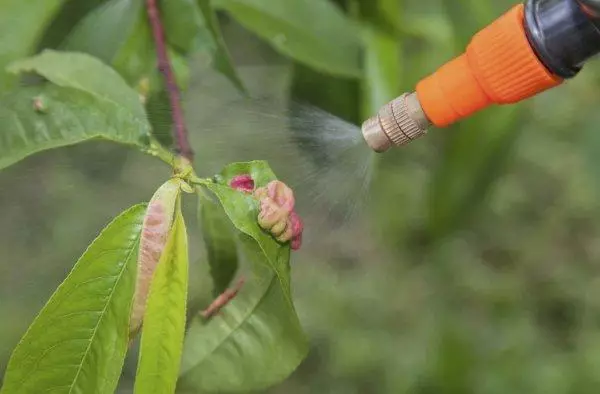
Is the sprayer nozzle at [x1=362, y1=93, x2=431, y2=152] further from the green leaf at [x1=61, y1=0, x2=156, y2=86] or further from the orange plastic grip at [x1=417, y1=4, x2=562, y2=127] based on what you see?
the green leaf at [x1=61, y1=0, x2=156, y2=86]

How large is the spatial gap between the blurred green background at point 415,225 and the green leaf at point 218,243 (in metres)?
0.09

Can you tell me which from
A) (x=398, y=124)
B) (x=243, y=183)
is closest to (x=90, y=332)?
(x=243, y=183)

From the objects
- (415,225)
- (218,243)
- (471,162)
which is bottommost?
(415,225)

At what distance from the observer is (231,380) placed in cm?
66

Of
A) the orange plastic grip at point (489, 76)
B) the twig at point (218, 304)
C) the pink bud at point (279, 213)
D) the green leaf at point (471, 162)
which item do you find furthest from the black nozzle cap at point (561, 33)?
the green leaf at point (471, 162)

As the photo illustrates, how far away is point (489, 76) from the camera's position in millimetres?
511

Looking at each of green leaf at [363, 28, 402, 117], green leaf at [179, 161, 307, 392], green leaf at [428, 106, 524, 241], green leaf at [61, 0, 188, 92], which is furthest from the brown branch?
green leaf at [428, 106, 524, 241]

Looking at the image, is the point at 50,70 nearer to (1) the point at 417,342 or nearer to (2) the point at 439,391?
(2) the point at 439,391

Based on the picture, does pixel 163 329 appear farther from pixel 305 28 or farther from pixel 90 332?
pixel 305 28

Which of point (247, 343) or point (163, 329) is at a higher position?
point (163, 329)

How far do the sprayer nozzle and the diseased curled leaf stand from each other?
151 mm

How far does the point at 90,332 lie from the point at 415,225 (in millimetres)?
1148

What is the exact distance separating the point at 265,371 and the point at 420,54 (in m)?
0.56

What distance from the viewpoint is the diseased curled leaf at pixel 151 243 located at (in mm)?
499
